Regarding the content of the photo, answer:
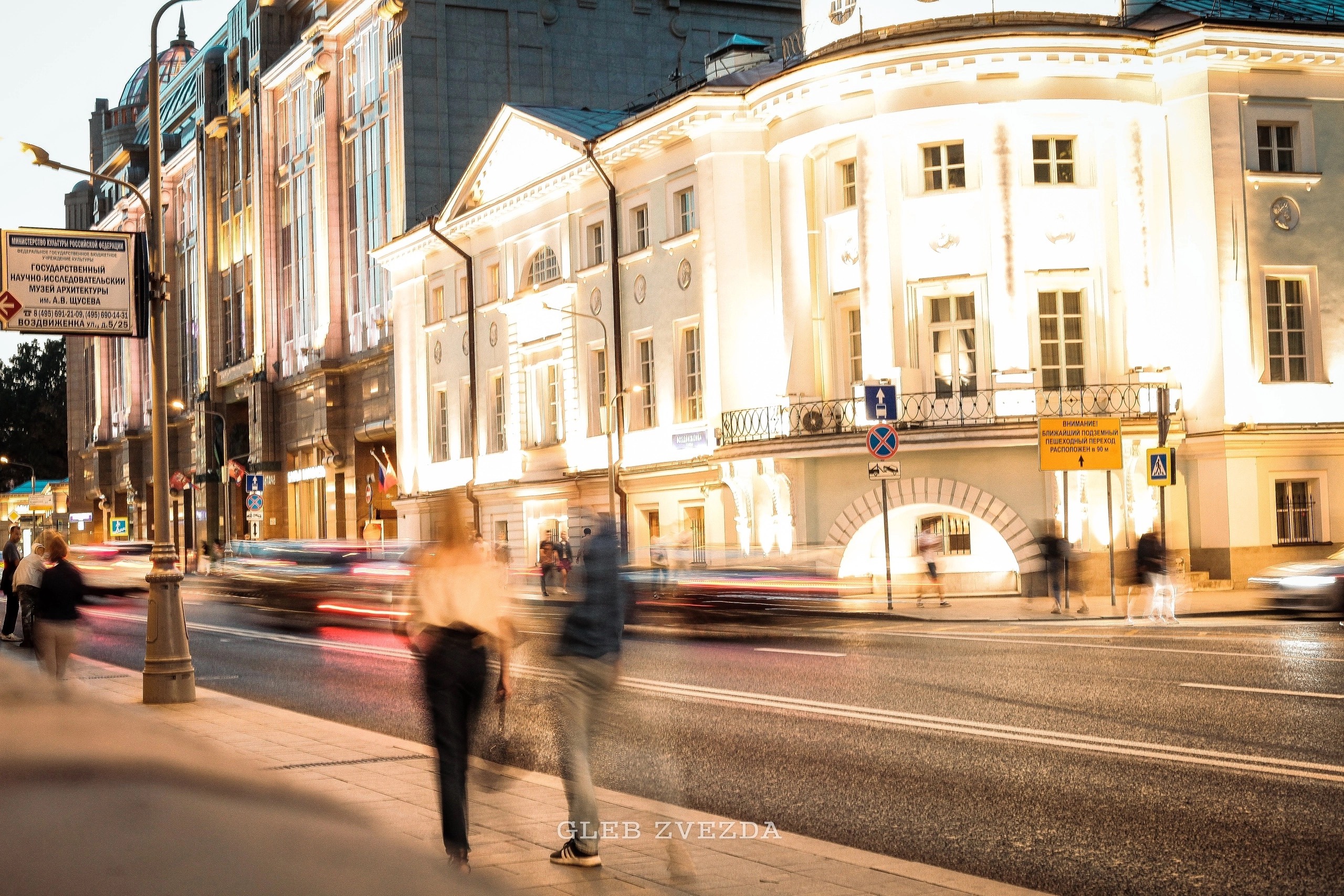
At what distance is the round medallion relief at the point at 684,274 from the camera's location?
125 ft

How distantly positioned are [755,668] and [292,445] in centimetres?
5195

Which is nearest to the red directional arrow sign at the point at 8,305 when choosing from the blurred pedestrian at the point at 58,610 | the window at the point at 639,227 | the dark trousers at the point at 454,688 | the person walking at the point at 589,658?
the blurred pedestrian at the point at 58,610

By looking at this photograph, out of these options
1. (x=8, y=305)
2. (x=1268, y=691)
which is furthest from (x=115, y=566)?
(x=1268, y=691)

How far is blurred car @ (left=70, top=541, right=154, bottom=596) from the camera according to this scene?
154ft

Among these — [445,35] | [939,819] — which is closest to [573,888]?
[939,819]

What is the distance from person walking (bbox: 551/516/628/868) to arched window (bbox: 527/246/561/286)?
36658 millimetres

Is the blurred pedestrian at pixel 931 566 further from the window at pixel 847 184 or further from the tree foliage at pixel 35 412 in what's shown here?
the tree foliage at pixel 35 412

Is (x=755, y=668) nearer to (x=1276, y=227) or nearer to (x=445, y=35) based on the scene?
(x=1276, y=227)

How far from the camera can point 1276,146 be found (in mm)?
32906

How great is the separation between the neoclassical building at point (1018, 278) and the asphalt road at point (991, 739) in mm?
9987

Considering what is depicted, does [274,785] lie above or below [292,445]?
below

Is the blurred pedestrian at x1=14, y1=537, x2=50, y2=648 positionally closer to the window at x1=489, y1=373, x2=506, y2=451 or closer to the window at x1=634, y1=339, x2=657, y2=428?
the window at x1=634, y1=339, x2=657, y2=428

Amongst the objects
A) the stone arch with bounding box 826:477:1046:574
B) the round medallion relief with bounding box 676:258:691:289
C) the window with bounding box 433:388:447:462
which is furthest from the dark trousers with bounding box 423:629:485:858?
the window with bounding box 433:388:447:462

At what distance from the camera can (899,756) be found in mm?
11281
